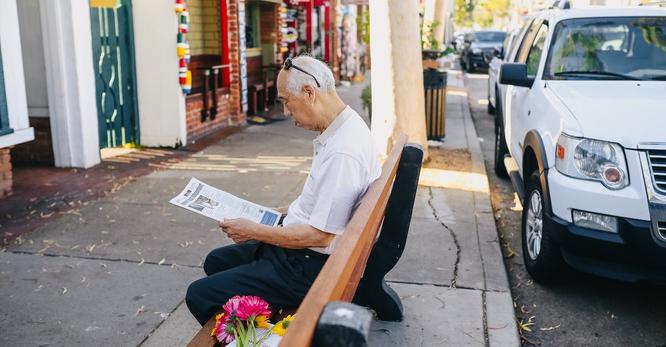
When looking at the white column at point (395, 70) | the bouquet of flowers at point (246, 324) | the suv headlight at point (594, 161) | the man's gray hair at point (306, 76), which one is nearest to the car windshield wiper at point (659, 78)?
the suv headlight at point (594, 161)

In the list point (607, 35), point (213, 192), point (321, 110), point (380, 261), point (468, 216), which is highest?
point (607, 35)

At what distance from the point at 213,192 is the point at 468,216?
3.45m

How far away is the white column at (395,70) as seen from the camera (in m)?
7.68

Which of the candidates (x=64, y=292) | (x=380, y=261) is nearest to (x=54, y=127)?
(x=64, y=292)

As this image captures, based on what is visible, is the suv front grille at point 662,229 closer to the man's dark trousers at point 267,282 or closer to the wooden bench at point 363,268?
the wooden bench at point 363,268

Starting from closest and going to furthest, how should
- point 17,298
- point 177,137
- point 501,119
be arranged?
point 17,298 < point 501,119 < point 177,137

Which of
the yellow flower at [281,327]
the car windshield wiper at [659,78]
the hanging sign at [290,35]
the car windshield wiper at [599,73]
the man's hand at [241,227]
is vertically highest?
the hanging sign at [290,35]

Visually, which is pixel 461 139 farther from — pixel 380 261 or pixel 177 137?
pixel 380 261

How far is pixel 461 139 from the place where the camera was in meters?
Answer: 10.4

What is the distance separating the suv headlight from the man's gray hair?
195cm

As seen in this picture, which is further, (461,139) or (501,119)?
(461,139)

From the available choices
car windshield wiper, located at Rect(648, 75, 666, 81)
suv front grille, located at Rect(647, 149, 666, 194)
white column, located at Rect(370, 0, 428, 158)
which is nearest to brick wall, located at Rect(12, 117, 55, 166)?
white column, located at Rect(370, 0, 428, 158)

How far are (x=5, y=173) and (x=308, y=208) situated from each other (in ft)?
16.3

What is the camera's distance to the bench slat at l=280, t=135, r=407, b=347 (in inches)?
64.8
